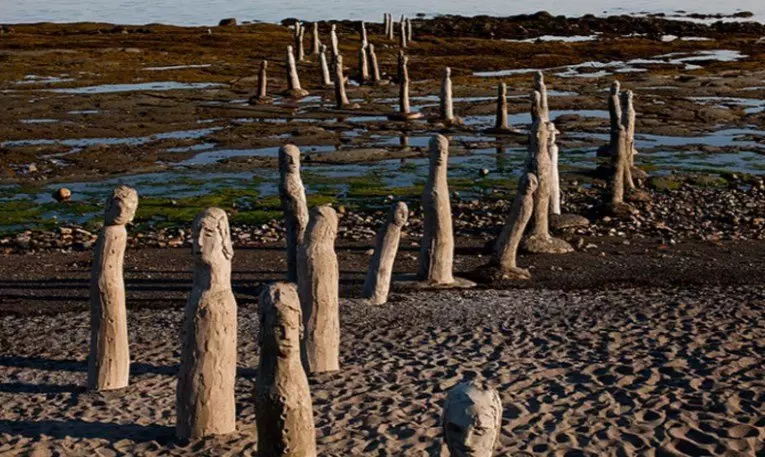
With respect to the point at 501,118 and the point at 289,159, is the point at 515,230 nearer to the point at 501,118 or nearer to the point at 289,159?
the point at 289,159

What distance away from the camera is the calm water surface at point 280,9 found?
102m

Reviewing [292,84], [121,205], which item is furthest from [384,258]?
[292,84]

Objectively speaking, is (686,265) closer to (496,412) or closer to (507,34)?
(496,412)

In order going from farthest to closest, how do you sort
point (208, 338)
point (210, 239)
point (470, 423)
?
point (208, 338) → point (210, 239) → point (470, 423)

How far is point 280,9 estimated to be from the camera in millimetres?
118375

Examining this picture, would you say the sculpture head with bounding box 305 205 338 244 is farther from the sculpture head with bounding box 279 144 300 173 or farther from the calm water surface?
the calm water surface

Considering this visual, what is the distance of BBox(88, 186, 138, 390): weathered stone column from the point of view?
11.8 meters

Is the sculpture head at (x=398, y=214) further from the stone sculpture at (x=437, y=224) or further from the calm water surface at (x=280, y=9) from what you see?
the calm water surface at (x=280, y=9)

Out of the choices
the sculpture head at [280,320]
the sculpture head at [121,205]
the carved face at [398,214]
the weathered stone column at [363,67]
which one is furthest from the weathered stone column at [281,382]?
the weathered stone column at [363,67]

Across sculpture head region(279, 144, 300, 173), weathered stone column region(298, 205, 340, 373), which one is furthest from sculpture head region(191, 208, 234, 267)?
sculpture head region(279, 144, 300, 173)

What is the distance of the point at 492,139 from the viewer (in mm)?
35219

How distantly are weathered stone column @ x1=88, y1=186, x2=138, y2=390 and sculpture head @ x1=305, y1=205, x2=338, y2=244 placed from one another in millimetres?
1938

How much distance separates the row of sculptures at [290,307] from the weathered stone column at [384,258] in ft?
0.05

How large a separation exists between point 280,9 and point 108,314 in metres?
109
